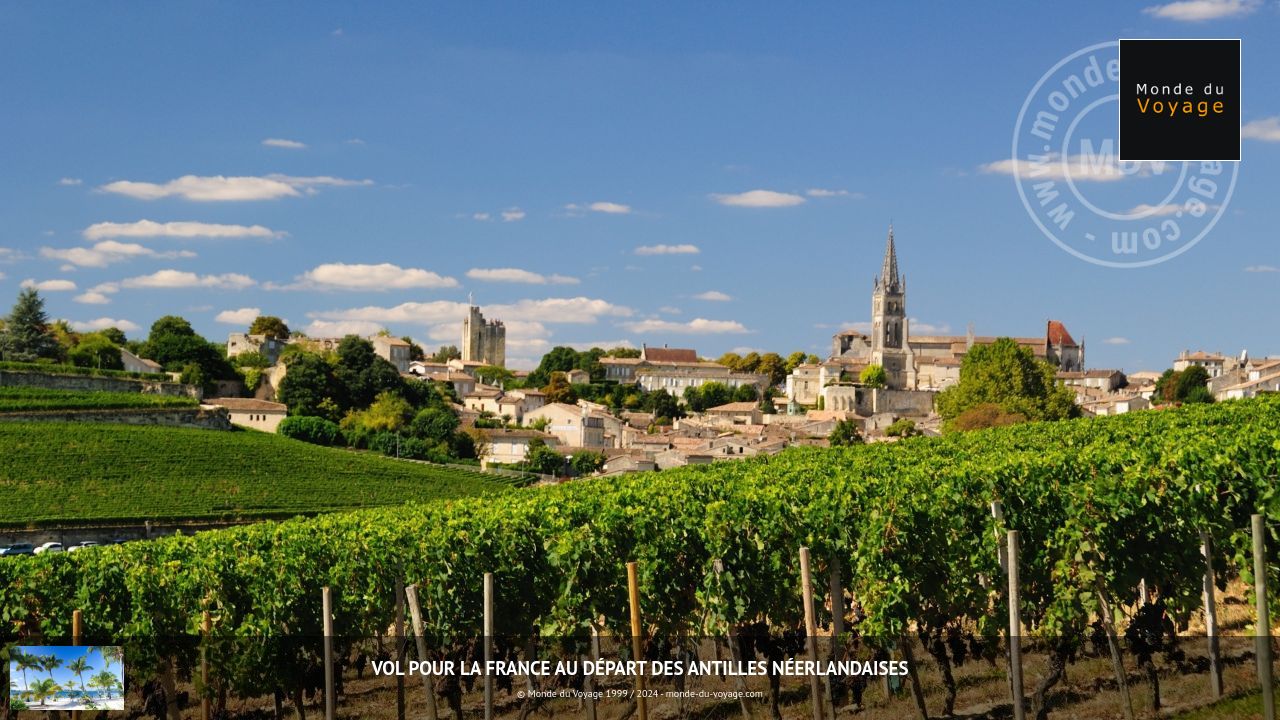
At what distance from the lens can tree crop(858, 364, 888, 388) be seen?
124562 millimetres

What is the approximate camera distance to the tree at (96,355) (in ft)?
266

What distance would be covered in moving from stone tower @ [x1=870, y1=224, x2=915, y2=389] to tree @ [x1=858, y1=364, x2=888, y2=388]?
4.13m

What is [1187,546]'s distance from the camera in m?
12.2

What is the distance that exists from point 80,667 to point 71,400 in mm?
59207

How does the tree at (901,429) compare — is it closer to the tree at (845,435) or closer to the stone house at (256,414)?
the tree at (845,435)

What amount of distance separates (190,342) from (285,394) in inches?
431

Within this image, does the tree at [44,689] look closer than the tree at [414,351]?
Yes

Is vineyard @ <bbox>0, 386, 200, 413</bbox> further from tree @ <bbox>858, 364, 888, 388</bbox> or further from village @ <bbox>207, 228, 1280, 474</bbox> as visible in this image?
tree @ <bbox>858, 364, 888, 388</bbox>

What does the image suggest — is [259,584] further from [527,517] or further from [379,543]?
[527,517]

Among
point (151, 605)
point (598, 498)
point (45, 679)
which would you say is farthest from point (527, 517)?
point (45, 679)

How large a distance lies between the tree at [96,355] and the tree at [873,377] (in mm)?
69958

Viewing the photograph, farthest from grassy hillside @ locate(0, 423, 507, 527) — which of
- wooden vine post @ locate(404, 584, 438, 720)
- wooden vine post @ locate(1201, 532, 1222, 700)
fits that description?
wooden vine post @ locate(1201, 532, 1222, 700)

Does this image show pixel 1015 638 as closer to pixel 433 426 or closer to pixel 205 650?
pixel 205 650

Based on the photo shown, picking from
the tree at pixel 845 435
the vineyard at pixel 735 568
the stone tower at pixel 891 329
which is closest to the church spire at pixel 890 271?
the stone tower at pixel 891 329
